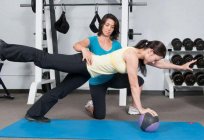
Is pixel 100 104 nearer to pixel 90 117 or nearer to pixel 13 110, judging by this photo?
pixel 90 117

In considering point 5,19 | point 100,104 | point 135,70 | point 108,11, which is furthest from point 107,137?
point 5,19

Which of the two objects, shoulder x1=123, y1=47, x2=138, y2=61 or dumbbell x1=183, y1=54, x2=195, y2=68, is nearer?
shoulder x1=123, y1=47, x2=138, y2=61

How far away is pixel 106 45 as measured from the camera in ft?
9.94

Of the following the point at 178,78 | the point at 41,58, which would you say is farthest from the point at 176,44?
the point at 41,58

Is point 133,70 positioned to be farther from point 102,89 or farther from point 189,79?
point 189,79

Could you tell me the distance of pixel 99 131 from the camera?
2.43 m

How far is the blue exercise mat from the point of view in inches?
89.4

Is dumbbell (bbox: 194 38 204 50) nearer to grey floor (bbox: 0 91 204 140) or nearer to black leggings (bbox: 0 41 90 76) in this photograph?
grey floor (bbox: 0 91 204 140)

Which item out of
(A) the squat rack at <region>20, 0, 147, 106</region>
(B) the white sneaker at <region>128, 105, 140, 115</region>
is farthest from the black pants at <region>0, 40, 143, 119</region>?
(A) the squat rack at <region>20, 0, 147, 106</region>

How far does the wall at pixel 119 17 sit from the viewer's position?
4.94 m

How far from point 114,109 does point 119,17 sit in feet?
6.31

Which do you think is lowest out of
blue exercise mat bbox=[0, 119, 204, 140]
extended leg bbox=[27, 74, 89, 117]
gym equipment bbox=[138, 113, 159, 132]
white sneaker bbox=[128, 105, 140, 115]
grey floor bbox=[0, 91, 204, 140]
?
grey floor bbox=[0, 91, 204, 140]

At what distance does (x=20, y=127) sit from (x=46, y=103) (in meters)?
0.33

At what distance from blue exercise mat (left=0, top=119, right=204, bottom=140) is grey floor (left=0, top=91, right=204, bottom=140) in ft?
1.05
